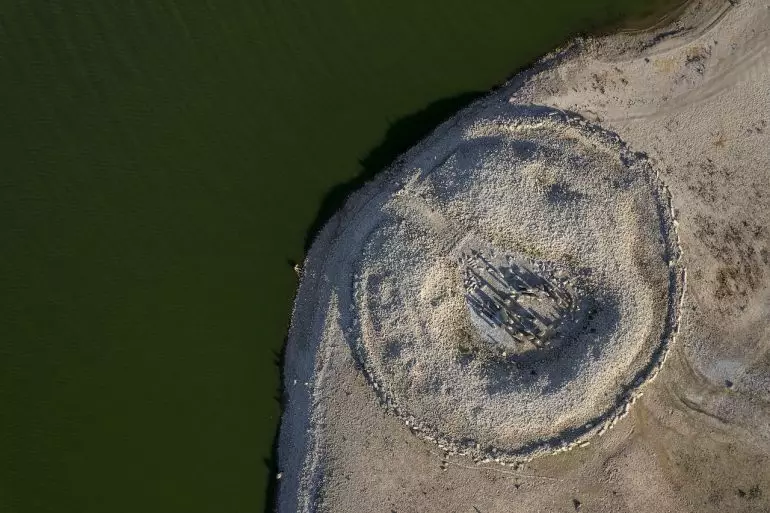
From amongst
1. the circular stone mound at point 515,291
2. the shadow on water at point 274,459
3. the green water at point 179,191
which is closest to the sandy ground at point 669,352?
the shadow on water at point 274,459

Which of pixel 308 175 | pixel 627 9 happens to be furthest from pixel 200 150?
pixel 627 9

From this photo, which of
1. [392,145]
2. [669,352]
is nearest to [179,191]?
[392,145]

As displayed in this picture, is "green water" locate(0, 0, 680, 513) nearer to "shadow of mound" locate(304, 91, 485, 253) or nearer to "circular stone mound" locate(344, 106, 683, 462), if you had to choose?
"shadow of mound" locate(304, 91, 485, 253)

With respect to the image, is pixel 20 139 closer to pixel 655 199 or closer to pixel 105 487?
pixel 105 487

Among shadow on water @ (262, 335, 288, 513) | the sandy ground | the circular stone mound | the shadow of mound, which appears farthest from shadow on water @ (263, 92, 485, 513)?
shadow on water @ (262, 335, 288, 513)

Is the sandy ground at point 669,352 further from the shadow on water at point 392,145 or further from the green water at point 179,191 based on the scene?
the green water at point 179,191

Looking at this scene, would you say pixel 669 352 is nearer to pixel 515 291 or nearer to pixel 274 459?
pixel 515 291
